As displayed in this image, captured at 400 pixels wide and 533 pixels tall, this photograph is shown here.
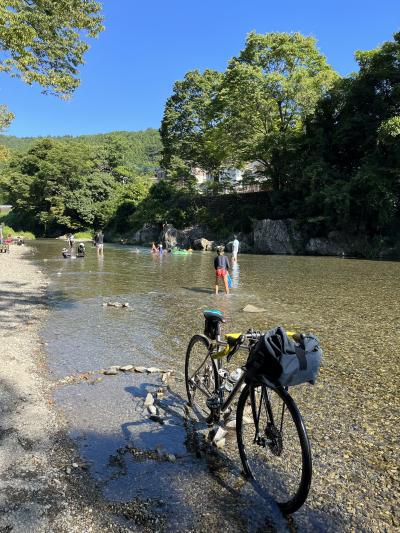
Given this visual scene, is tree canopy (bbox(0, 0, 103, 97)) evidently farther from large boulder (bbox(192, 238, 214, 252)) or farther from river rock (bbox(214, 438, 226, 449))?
large boulder (bbox(192, 238, 214, 252))

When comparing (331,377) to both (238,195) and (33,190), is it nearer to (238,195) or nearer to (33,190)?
(238,195)

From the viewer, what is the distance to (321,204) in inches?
1443

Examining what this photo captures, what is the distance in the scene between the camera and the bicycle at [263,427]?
3.28 meters

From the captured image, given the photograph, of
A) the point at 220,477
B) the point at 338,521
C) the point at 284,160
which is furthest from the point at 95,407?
the point at 284,160

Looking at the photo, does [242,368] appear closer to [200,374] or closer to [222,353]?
[222,353]

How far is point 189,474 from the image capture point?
3982 mm

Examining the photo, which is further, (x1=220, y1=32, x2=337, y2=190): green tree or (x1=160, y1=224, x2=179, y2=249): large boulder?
(x1=160, y1=224, x2=179, y2=249): large boulder

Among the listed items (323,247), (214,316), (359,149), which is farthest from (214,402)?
(359,149)

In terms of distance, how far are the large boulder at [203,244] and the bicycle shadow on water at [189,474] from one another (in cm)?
4105

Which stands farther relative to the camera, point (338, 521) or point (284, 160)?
point (284, 160)

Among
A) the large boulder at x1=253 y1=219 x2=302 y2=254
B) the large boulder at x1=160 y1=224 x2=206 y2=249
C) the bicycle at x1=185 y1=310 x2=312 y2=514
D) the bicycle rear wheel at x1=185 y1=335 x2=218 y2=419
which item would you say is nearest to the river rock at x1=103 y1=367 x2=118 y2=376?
the bicycle rear wheel at x1=185 y1=335 x2=218 y2=419

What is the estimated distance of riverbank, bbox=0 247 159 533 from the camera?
10.6ft

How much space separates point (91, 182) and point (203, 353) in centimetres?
7065

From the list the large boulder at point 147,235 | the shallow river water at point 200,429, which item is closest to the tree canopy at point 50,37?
the shallow river water at point 200,429
